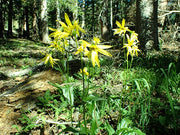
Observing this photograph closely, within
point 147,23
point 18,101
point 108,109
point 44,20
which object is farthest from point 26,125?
point 44,20

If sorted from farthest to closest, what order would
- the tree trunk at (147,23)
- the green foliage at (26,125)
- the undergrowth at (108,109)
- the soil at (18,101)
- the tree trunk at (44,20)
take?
the tree trunk at (44,20) → the tree trunk at (147,23) → the soil at (18,101) → the green foliage at (26,125) → the undergrowth at (108,109)

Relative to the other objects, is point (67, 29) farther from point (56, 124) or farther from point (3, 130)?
point (3, 130)

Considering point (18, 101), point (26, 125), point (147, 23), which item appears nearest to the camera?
point (26, 125)

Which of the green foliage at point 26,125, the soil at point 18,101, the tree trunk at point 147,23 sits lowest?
the green foliage at point 26,125

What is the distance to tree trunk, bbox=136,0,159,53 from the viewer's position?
12.7 ft

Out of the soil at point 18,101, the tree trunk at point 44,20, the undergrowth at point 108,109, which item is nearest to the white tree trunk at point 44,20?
the tree trunk at point 44,20

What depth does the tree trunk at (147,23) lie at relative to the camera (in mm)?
3868

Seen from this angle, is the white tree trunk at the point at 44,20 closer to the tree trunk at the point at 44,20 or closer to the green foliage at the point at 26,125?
the tree trunk at the point at 44,20

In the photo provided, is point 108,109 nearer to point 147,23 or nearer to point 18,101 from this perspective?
point 18,101

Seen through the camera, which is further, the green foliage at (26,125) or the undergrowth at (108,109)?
the green foliage at (26,125)

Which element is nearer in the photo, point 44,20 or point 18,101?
point 18,101

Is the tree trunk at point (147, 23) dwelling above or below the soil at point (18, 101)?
above

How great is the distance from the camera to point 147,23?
390cm

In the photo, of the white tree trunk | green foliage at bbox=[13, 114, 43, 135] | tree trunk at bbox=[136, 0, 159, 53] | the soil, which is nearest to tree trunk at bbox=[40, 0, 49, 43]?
the white tree trunk
